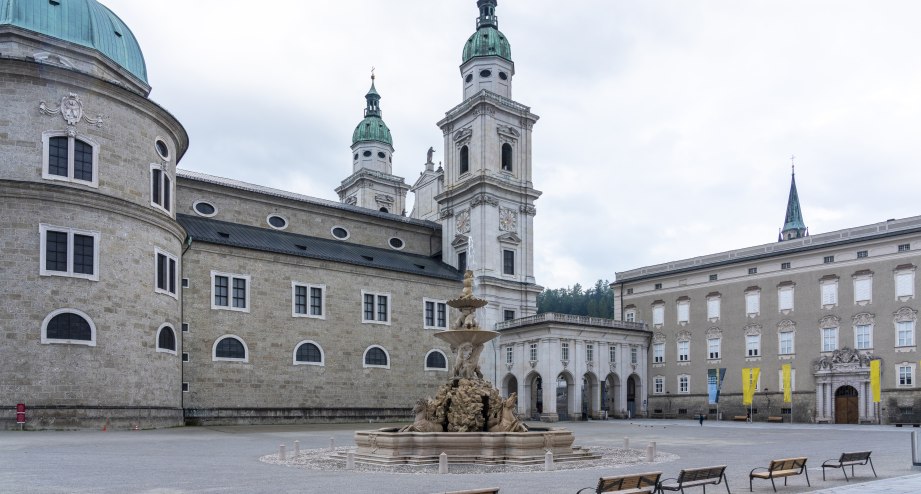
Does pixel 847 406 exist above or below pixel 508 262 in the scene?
below

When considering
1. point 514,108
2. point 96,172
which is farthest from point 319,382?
point 514,108

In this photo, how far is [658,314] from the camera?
2564 inches

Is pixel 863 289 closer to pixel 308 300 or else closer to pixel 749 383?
pixel 749 383

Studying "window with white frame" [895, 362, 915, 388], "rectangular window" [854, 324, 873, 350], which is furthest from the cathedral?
"window with white frame" [895, 362, 915, 388]

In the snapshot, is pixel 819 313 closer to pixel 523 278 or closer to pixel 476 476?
pixel 523 278

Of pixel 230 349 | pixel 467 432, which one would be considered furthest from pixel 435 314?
pixel 467 432

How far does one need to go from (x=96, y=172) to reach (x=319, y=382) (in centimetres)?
1986

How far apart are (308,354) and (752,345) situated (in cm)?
3307

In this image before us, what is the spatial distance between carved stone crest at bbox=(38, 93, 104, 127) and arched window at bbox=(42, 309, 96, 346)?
8.94 meters

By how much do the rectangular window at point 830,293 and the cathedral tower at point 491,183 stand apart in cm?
2249

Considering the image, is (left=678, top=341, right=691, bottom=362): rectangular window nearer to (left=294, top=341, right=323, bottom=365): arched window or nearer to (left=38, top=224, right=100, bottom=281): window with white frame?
(left=294, top=341, right=323, bottom=365): arched window

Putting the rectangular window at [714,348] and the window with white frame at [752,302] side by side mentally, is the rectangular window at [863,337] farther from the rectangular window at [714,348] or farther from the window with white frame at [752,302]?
the rectangular window at [714,348]

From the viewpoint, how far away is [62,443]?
2627cm

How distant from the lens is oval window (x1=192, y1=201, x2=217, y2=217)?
51.5 meters
